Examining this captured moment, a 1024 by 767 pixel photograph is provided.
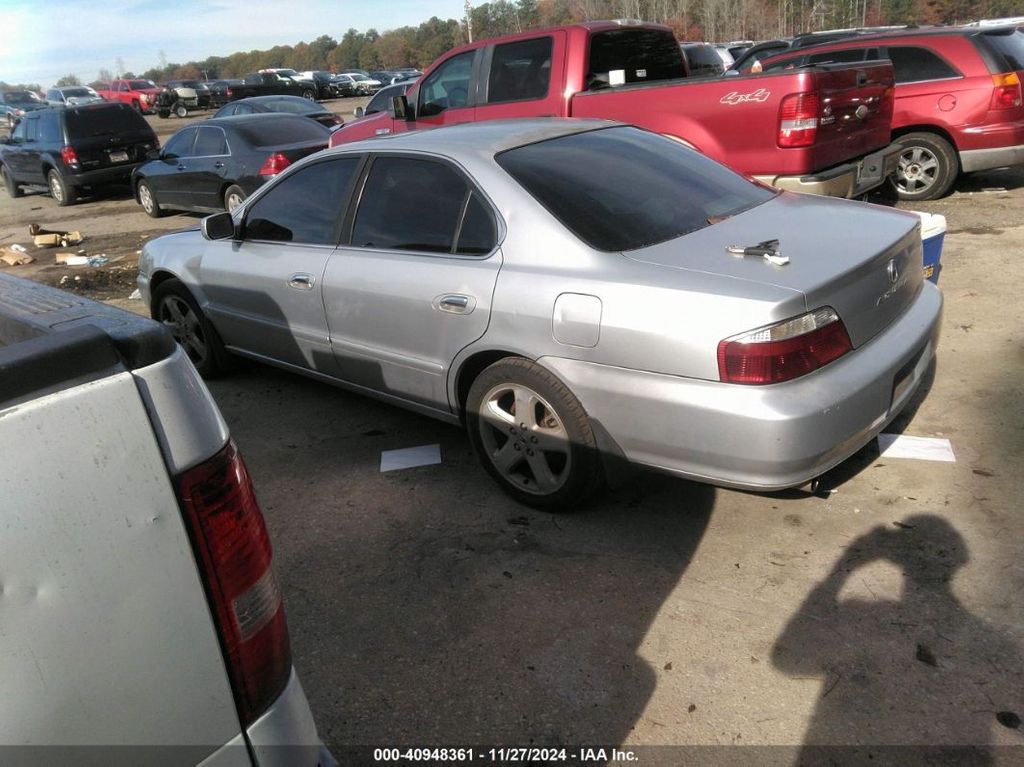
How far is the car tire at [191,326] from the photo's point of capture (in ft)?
17.7

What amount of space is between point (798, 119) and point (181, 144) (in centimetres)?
874

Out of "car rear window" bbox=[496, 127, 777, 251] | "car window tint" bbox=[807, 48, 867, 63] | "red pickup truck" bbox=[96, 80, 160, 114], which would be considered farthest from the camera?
"red pickup truck" bbox=[96, 80, 160, 114]

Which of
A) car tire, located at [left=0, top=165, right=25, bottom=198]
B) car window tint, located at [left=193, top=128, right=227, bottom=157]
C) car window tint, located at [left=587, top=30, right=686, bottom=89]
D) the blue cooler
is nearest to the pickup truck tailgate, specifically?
the blue cooler

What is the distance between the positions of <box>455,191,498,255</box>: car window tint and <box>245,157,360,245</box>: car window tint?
2.98 ft

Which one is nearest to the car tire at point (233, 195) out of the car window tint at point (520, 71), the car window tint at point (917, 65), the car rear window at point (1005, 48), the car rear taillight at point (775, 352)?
A: the car window tint at point (520, 71)

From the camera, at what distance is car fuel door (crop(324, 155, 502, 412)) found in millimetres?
3633

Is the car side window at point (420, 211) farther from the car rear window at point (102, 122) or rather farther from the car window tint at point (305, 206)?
the car rear window at point (102, 122)

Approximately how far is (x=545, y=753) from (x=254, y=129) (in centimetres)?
991

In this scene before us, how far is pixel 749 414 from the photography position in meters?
2.83

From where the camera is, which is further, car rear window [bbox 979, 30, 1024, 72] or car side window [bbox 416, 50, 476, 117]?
car rear window [bbox 979, 30, 1024, 72]

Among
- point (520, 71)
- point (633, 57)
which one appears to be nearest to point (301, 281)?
point (520, 71)

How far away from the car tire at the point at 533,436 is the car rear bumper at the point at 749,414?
0.09 metres

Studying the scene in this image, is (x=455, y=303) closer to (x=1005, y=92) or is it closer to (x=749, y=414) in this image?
(x=749, y=414)

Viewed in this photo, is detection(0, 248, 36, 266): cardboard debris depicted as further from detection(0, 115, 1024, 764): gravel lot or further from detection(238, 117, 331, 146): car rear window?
detection(0, 115, 1024, 764): gravel lot
